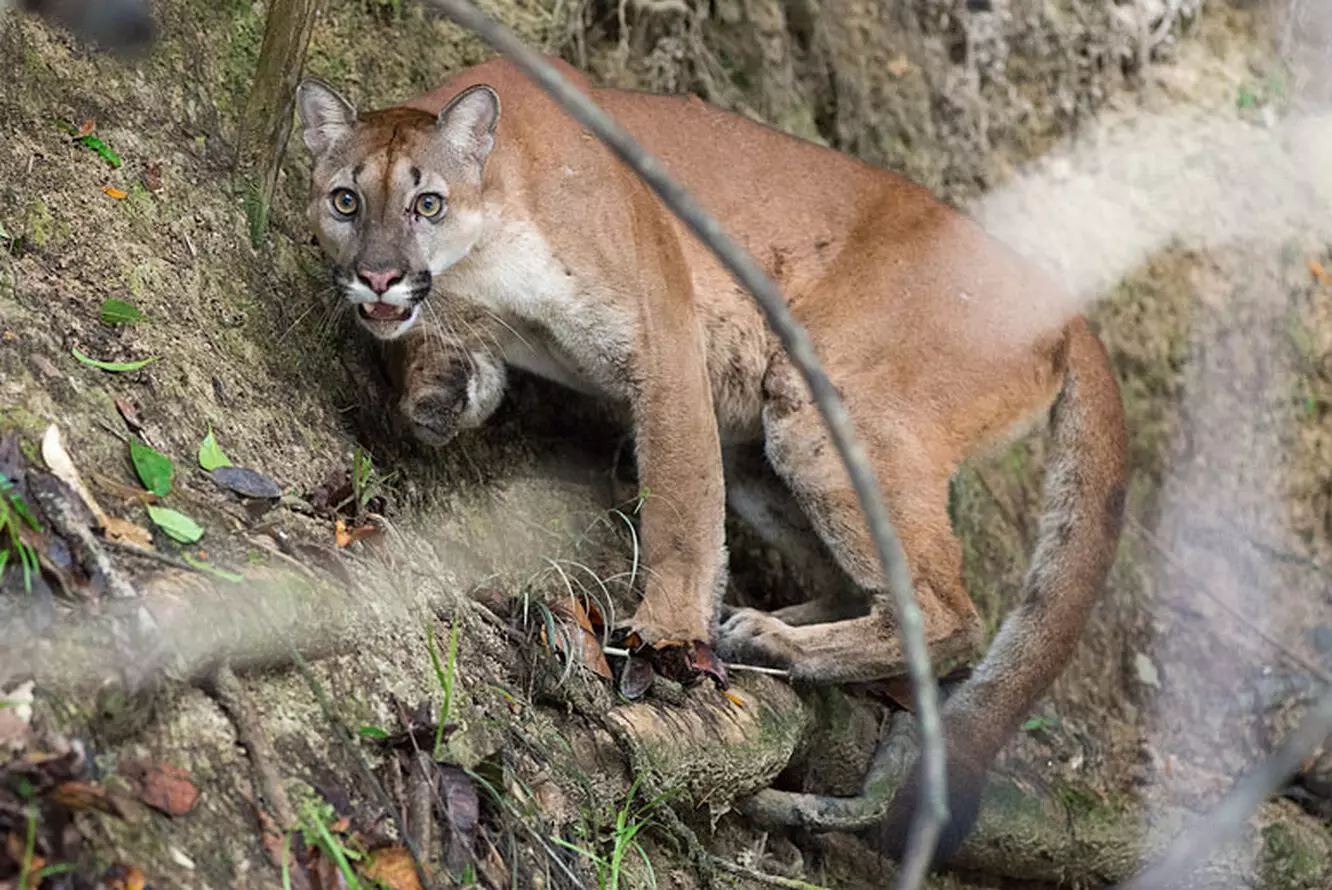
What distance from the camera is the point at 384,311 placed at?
4160 mm

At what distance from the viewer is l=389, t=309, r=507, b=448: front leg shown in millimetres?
4438

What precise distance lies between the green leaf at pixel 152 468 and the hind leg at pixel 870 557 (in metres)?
1.99

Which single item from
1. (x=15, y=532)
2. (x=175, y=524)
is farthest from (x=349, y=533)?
(x=15, y=532)

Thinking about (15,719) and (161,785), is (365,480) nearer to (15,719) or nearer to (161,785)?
(161,785)

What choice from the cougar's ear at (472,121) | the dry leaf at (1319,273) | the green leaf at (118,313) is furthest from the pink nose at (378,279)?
the dry leaf at (1319,273)

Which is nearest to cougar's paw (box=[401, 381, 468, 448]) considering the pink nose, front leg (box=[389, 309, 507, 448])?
front leg (box=[389, 309, 507, 448])

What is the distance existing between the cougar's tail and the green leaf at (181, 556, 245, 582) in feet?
7.06

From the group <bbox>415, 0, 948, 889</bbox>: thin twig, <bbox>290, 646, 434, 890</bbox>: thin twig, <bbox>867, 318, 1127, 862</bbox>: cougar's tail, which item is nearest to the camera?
<bbox>415, 0, 948, 889</bbox>: thin twig

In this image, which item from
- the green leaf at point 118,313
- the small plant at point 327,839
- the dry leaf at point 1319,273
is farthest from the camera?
the dry leaf at point 1319,273

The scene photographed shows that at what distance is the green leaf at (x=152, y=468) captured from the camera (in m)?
3.17

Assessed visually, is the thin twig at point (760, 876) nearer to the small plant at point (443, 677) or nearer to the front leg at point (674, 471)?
the front leg at point (674, 471)

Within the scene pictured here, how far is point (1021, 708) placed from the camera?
4.58m

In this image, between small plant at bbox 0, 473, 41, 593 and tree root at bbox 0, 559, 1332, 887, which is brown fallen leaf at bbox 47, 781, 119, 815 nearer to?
tree root at bbox 0, 559, 1332, 887

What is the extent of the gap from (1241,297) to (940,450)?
2483 millimetres
